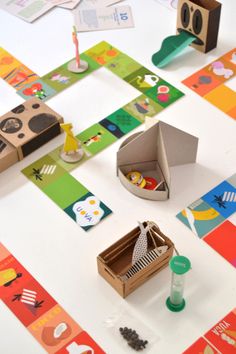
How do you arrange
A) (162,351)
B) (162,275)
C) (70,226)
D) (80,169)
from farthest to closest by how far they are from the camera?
(80,169) < (70,226) < (162,275) < (162,351)

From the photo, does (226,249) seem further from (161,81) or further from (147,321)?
(161,81)

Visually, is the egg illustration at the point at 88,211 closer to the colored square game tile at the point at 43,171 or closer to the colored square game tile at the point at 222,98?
the colored square game tile at the point at 43,171

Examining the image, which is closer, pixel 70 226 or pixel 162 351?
pixel 162 351

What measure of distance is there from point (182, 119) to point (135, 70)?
0.97 feet

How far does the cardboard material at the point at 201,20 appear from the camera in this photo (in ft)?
7.46

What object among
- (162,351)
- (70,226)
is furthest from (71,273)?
(162,351)

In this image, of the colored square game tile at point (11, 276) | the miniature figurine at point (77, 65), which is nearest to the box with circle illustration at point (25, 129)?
the miniature figurine at point (77, 65)

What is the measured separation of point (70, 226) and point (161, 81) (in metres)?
0.69

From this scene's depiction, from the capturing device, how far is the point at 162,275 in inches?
68.7

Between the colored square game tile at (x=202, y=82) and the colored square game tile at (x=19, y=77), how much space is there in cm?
55

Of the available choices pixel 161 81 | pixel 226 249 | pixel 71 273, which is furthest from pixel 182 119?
pixel 71 273

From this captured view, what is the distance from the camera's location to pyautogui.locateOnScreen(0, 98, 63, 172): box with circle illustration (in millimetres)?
2014

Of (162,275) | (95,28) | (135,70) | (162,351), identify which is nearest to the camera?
(162,351)

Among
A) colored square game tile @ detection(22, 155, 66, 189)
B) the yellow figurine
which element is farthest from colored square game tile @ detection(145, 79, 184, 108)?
colored square game tile @ detection(22, 155, 66, 189)
